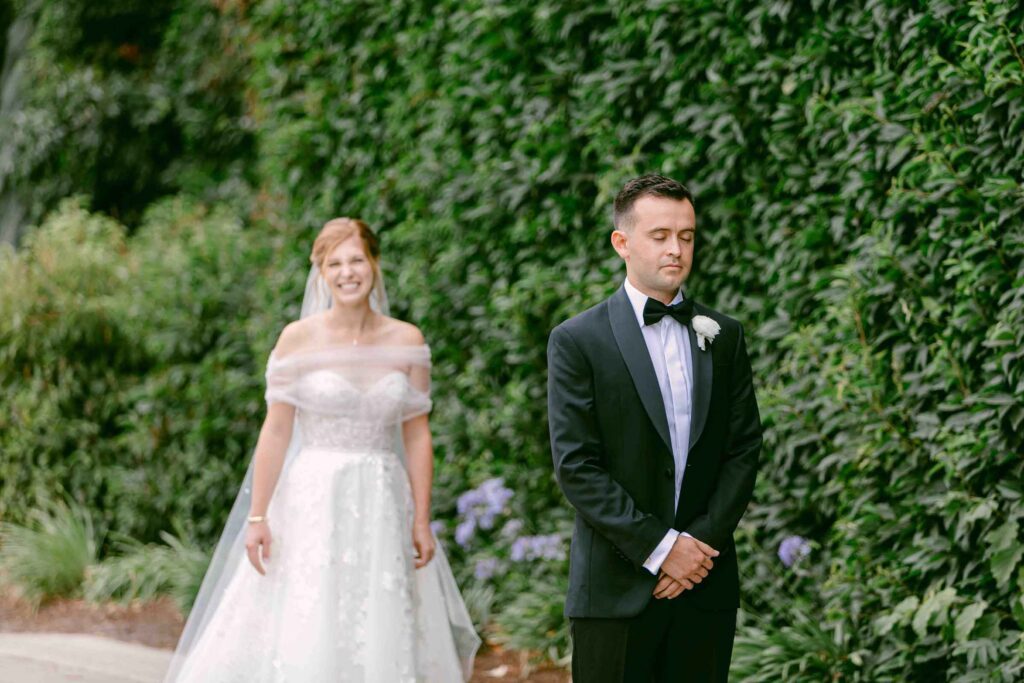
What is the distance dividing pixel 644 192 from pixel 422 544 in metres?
2.25

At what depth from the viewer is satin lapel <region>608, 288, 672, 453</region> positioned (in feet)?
10.6

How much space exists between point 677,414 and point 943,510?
5.09 feet

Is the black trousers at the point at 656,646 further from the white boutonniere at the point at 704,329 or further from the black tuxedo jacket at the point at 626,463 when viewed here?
the white boutonniere at the point at 704,329

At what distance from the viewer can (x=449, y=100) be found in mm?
6793

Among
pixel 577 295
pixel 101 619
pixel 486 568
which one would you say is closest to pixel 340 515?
pixel 577 295

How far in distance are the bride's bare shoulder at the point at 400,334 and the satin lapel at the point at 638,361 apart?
6.04ft

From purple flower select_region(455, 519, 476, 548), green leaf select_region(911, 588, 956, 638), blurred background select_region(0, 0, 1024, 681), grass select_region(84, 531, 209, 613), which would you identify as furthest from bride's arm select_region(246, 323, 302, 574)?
grass select_region(84, 531, 209, 613)

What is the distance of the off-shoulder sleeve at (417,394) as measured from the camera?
5.02 m

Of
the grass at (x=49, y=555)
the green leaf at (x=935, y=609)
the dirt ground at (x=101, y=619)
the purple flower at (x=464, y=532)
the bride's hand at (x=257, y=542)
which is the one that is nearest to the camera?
the green leaf at (x=935, y=609)

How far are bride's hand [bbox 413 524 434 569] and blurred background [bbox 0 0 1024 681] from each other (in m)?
1.19

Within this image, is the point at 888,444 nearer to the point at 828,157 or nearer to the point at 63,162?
the point at 828,157

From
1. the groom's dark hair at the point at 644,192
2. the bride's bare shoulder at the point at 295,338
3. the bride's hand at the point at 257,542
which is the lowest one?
the bride's hand at the point at 257,542

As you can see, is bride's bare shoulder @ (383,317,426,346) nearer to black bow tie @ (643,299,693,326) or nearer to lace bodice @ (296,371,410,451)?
lace bodice @ (296,371,410,451)

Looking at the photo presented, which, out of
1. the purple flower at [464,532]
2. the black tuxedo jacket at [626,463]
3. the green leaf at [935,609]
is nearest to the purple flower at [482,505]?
the purple flower at [464,532]
